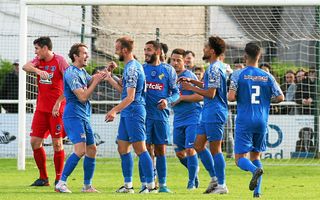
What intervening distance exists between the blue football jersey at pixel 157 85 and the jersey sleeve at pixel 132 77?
2.94 ft

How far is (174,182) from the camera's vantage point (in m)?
16.6

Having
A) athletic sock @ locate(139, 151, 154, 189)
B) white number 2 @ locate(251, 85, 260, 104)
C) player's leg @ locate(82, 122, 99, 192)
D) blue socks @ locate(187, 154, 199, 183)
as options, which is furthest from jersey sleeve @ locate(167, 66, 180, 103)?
white number 2 @ locate(251, 85, 260, 104)

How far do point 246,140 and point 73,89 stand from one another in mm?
2500

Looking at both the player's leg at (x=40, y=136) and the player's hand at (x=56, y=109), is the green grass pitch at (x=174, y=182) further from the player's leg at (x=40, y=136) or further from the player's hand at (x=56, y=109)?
the player's hand at (x=56, y=109)

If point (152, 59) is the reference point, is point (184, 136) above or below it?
below

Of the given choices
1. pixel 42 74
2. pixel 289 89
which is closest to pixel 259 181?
pixel 42 74

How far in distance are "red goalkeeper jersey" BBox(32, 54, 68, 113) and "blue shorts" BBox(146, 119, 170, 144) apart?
1.86 metres

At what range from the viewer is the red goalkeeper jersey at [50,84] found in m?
15.9

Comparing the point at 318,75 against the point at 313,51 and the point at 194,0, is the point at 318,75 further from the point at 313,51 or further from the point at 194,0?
the point at 194,0

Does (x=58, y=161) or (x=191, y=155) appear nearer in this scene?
(x=191, y=155)

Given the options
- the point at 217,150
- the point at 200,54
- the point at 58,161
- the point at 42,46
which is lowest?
the point at 58,161

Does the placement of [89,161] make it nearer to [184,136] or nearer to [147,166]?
[147,166]

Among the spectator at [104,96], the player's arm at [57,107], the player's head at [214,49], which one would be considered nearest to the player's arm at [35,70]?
the player's arm at [57,107]

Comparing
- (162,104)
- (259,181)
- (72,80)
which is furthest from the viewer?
(162,104)
